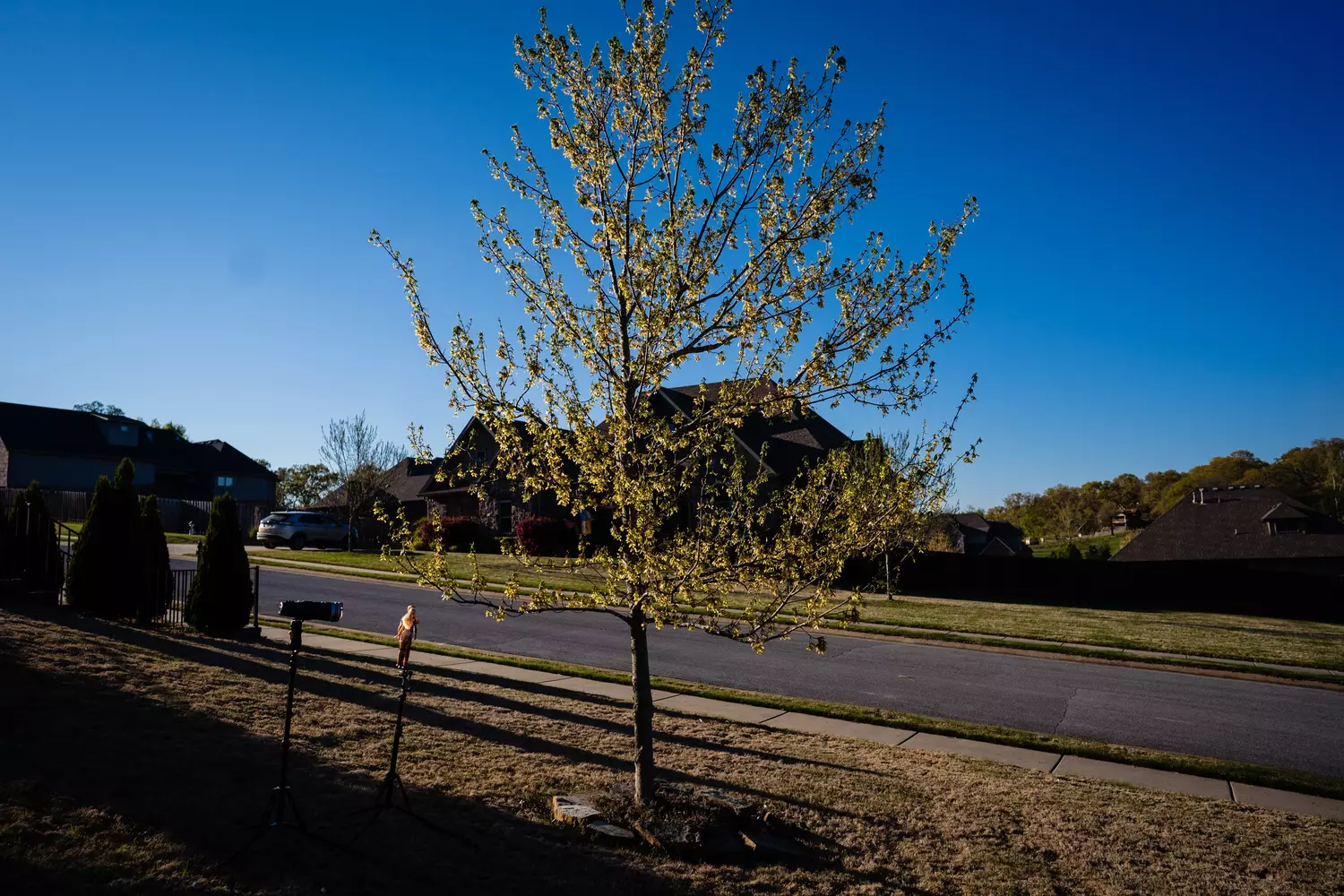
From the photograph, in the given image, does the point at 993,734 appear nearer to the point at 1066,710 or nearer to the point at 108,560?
the point at 1066,710

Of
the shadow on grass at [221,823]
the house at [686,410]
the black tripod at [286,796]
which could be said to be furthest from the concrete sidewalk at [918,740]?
the house at [686,410]

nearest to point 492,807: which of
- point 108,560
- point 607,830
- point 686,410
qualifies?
point 607,830

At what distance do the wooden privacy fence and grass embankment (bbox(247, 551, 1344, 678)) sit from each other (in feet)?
56.6

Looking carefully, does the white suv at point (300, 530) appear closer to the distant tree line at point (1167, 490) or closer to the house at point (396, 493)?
the house at point (396, 493)

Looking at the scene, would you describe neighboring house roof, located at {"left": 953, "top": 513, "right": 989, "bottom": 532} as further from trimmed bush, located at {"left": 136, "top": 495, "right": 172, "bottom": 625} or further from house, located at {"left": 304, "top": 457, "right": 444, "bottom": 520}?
trimmed bush, located at {"left": 136, "top": 495, "right": 172, "bottom": 625}

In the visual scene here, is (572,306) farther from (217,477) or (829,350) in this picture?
(217,477)

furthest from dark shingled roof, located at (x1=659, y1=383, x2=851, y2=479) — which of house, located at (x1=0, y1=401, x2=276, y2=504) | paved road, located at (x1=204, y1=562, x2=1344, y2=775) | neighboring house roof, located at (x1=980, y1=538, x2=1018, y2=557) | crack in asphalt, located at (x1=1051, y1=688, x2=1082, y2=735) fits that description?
neighboring house roof, located at (x1=980, y1=538, x2=1018, y2=557)

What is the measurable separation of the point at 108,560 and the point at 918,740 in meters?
12.3

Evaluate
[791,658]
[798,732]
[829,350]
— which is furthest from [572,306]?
[791,658]

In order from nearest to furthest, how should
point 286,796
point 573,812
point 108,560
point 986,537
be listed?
point 286,796, point 573,812, point 108,560, point 986,537

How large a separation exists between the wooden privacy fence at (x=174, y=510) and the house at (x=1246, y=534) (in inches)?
1723

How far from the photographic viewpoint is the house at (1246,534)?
36875 mm

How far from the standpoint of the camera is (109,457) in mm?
53094

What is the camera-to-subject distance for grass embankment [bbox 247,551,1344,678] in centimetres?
1817
